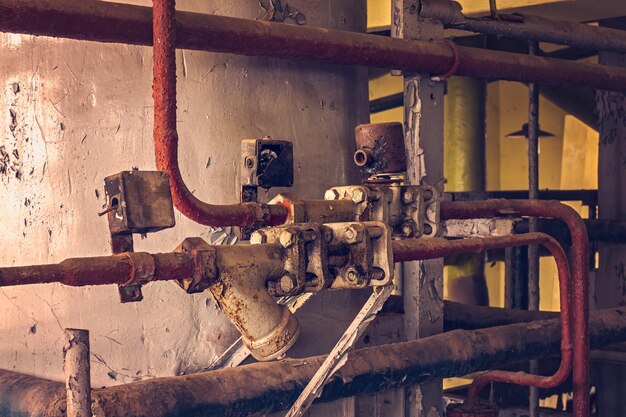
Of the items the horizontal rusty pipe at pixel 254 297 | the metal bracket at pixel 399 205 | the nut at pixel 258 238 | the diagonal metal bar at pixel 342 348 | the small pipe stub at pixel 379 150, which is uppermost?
the small pipe stub at pixel 379 150

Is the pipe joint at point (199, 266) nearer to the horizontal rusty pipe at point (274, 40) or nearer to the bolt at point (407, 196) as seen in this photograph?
the horizontal rusty pipe at point (274, 40)

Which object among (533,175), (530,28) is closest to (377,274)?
(530,28)

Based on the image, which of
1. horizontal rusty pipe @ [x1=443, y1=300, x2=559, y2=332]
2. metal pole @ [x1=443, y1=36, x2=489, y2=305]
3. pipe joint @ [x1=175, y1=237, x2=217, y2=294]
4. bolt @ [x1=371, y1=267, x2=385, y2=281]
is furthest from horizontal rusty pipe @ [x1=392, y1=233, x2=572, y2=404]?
metal pole @ [x1=443, y1=36, x2=489, y2=305]

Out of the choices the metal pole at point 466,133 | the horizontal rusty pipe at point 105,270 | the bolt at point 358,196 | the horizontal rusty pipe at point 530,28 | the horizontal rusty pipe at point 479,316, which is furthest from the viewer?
the metal pole at point 466,133

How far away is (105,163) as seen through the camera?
2234 mm

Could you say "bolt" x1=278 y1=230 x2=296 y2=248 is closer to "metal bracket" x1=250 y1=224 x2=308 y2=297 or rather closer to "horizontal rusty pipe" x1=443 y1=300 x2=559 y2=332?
"metal bracket" x1=250 y1=224 x2=308 y2=297

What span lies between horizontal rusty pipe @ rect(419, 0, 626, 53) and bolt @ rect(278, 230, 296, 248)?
1009 mm

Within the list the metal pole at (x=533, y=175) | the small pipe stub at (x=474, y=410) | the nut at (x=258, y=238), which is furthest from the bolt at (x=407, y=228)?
the metal pole at (x=533, y=175)

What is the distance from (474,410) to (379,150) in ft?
2.55

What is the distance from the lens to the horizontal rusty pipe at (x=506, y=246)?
2.09 metres

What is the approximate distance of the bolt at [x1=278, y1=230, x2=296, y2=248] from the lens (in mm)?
1793

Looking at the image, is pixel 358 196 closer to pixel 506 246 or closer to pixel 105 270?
pixel 506 246

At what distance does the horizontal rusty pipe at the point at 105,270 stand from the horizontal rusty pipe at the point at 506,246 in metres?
0.54

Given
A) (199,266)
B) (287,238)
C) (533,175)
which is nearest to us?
(199,266)
